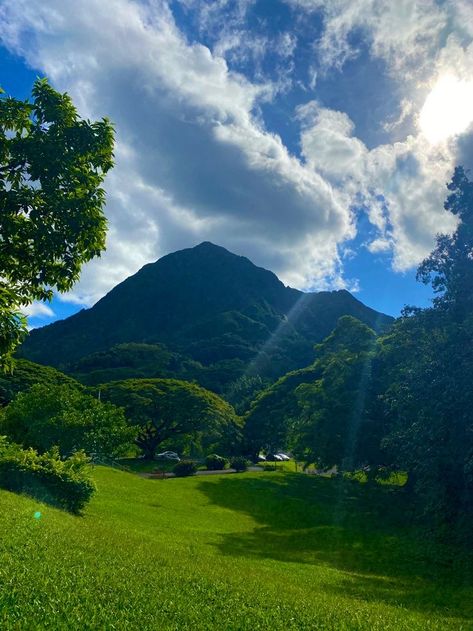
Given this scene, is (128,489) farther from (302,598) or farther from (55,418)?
(302,598)

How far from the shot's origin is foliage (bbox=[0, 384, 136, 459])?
3631cm

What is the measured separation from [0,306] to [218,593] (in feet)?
24.2

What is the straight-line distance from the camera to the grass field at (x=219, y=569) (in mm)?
8148

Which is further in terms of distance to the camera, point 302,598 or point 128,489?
point 128,489

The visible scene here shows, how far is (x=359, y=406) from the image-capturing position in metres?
39.0

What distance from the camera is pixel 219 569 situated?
13430 millimetres

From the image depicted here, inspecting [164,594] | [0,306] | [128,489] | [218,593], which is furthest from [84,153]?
[128,489]

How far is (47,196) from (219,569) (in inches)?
426

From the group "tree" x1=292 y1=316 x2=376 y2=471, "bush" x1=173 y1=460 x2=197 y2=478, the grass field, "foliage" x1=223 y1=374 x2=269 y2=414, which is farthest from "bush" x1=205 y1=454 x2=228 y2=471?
"foliage" x1=223 y1=374 x2=269 y2=414

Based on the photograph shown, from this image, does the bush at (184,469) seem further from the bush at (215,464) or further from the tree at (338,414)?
the tree at (338,414)

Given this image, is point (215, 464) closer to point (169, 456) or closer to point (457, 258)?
point (169, 456)

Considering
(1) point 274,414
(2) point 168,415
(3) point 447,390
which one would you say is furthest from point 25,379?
(3) point 447,390

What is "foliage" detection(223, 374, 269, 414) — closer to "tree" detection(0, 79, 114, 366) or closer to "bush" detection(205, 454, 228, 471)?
"bush" detection(205, 454, 228, 471)

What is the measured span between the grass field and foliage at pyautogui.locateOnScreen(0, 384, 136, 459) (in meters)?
5.09
